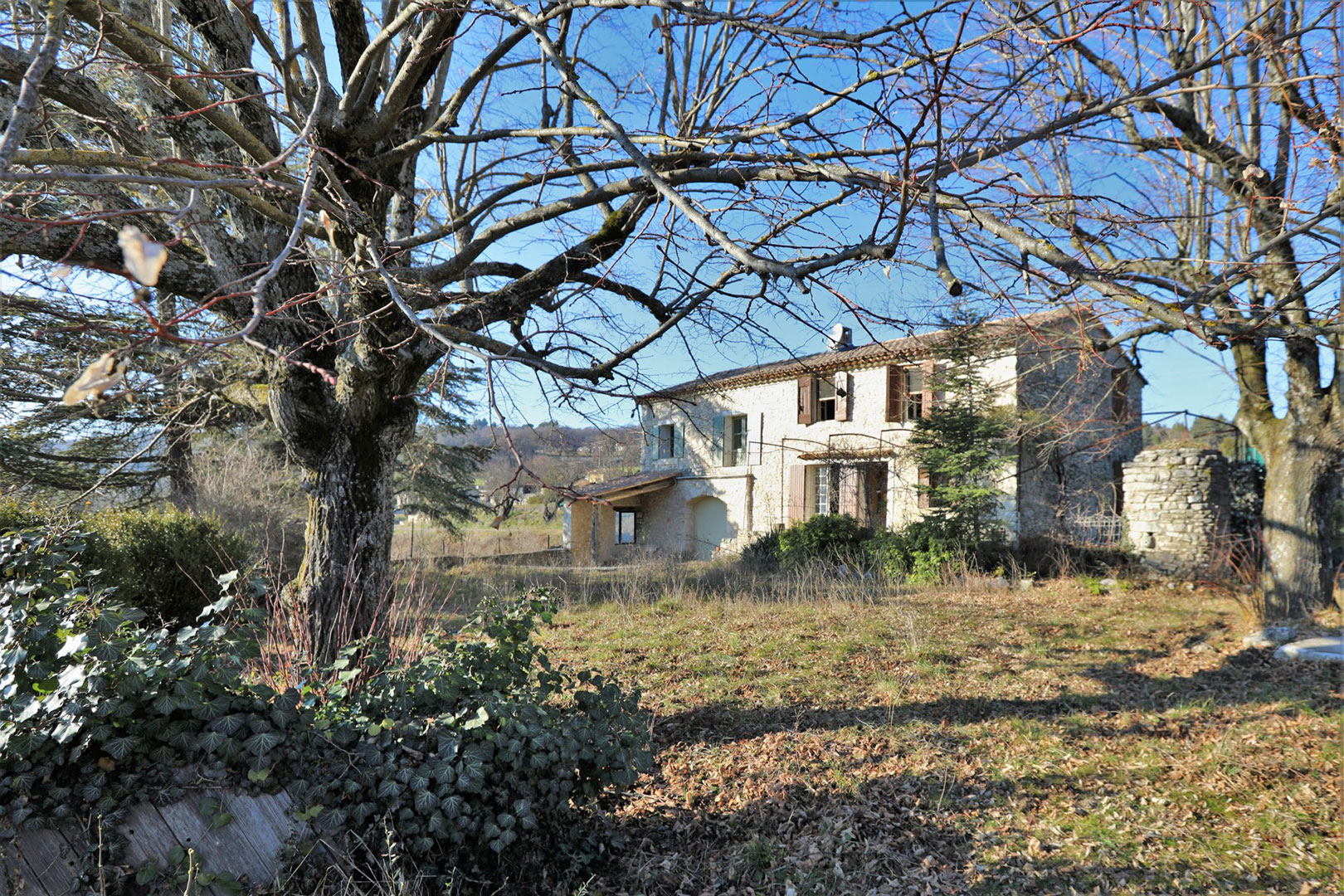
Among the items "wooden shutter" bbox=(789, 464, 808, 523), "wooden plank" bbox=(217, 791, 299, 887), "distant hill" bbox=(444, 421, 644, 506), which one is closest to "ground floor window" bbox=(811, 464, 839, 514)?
"wooden shutter" bbox=(789, 464, 808, 523)

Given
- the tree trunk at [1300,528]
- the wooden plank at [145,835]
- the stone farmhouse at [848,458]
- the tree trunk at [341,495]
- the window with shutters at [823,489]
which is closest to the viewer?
the wooden plank at [145,835]

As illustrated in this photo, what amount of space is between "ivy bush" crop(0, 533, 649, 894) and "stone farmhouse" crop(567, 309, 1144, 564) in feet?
19.7

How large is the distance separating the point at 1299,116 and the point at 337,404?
28.3 feet

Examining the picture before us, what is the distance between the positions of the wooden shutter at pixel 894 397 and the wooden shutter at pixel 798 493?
2624mm

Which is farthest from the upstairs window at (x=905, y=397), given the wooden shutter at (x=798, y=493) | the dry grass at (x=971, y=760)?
the dry grass at (x=971, y=760)

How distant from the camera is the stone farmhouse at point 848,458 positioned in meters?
11.3

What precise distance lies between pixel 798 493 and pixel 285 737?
14839mm

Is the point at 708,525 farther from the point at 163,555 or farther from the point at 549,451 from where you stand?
the point at 549,451

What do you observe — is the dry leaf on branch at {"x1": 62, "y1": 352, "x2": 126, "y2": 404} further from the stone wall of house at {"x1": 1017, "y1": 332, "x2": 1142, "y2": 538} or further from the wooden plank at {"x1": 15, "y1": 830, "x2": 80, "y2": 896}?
the stone wall of house at {"x1": 1017, "y1": 332, "x2": 1142, "y2": 538}

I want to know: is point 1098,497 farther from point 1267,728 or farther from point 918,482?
point 1267,728

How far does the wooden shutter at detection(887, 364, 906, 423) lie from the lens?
14452 millimetres

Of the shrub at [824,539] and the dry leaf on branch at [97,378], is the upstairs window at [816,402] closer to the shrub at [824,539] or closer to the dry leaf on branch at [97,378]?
the shrub at [824,539]

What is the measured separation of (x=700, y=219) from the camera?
2066mm

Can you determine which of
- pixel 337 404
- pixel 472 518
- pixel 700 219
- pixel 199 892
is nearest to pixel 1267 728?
pixel 700 219
